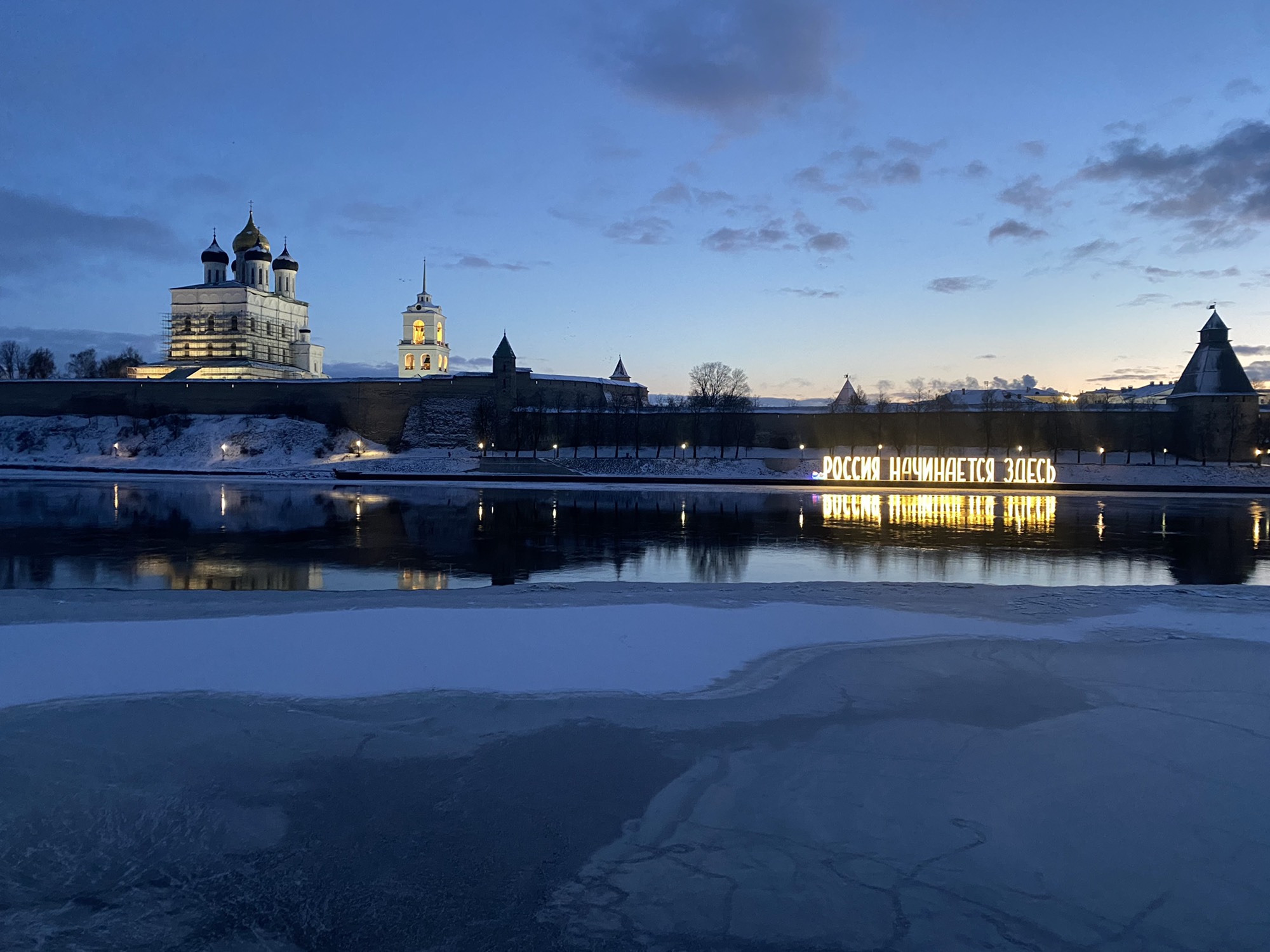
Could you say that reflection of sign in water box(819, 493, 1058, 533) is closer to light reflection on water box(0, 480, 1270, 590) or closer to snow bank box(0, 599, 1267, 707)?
light reflection on water box(0, 480, 1270, 590)

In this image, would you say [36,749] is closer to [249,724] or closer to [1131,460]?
[249,724]

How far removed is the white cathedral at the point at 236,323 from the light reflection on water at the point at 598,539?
2821cm

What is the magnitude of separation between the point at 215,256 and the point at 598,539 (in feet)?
172

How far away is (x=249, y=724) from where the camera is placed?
509 centimetres

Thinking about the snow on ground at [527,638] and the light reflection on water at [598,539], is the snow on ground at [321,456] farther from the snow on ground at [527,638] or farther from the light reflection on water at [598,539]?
the snow on ground at [527,638]

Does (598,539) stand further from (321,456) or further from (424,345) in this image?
(424,345)

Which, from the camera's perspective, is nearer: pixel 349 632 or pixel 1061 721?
pixel 1061 721

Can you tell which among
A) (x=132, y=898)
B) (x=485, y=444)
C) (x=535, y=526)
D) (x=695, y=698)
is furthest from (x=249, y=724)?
(x=485, y=444)

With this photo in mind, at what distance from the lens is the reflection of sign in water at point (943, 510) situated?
1927 cm

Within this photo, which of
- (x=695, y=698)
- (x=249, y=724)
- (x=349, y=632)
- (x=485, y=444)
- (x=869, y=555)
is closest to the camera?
(x=249, y=724)

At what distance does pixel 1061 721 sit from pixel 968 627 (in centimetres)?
255

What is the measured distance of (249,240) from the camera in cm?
5753

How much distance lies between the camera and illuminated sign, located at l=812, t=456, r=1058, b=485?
3159cm

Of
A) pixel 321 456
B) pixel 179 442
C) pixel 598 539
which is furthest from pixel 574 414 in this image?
pixel 598 539
